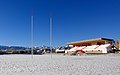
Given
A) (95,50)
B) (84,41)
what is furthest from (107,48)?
(84,41)

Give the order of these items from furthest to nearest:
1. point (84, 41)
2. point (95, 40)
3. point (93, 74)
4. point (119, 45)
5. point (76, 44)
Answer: point (76, 44), point (84, 41), point (95, 40), point (119, 45), point (93, 74)

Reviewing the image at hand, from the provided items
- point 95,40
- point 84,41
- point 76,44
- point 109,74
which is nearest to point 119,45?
point 95,40

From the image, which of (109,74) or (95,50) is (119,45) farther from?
(109,74)

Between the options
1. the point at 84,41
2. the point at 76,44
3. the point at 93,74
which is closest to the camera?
the point at 93,74

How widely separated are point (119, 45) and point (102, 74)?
45222 mm

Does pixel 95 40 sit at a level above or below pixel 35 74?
above

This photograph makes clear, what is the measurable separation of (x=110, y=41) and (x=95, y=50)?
24.6ft

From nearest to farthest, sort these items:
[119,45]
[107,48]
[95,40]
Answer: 1. [107,48]
2. [119,45]
3. [95,40]

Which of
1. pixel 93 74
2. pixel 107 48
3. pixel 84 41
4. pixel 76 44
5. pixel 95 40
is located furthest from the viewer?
pixel 76 44

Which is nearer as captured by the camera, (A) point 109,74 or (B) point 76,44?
(A) point 109,74

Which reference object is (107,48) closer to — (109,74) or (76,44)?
(76,44)

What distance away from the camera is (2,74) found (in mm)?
8836

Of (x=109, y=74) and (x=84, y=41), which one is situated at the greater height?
(x=84, y=41)

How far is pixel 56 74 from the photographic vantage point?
8.88 metres
